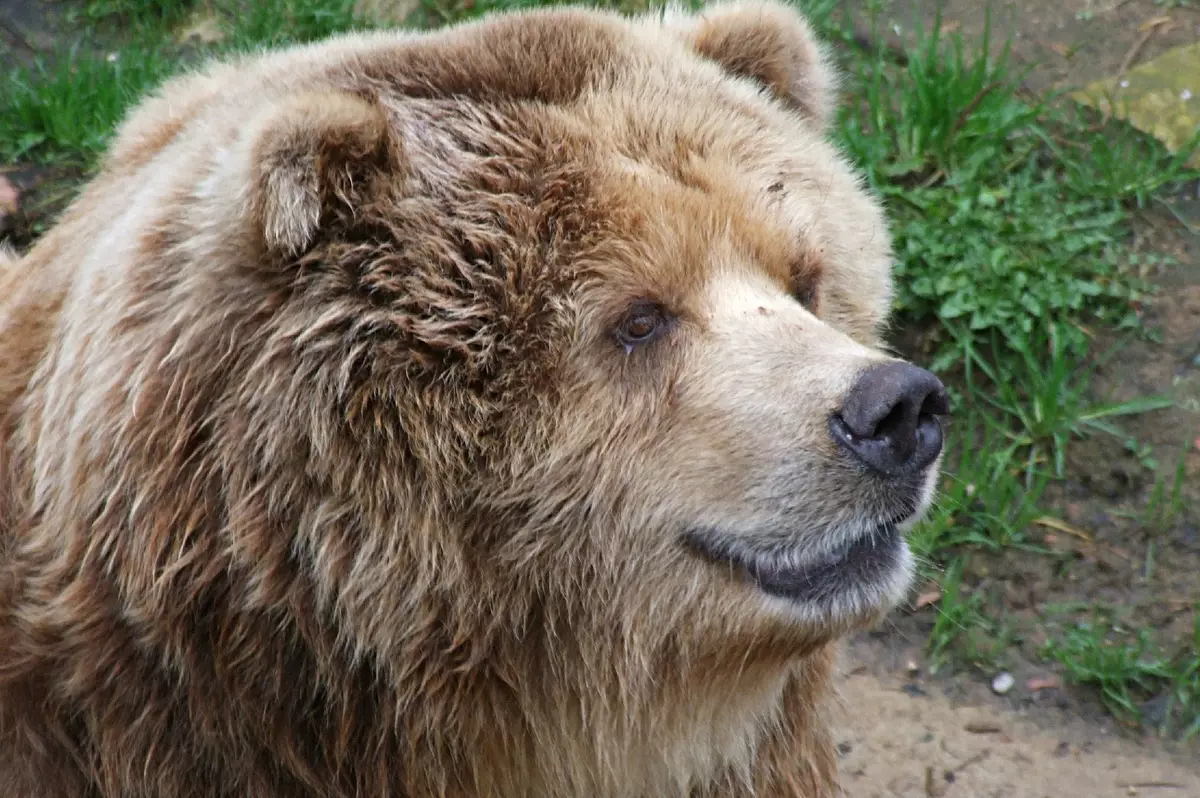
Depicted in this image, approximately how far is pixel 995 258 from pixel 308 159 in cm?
316

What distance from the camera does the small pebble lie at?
467cm

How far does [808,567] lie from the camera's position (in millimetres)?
2871

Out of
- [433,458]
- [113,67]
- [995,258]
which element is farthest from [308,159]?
[113,67]

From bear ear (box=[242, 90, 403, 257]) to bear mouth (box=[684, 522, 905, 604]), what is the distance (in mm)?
958

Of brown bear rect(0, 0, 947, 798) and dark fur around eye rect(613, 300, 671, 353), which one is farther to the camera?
dark fur around eye rect(613, 300, 671, 353)

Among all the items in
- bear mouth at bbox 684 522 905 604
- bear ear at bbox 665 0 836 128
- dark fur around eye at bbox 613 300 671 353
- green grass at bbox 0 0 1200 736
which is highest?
bear ear at bbox 665 0 836 128

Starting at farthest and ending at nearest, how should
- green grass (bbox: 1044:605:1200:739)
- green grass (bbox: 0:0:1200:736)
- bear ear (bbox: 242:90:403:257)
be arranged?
green grass (bbox: 0:0:1200:736) → green grass (bbox: 1044:605:1200:739) → bear ear (bbox: 242:90:403:257)

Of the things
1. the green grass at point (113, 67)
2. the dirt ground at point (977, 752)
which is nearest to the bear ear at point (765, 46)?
the dirt ground at point (977, 752)

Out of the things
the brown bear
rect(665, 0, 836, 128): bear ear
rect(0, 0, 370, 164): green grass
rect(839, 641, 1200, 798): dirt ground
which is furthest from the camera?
rect(0, 0, 370, 164): green grass

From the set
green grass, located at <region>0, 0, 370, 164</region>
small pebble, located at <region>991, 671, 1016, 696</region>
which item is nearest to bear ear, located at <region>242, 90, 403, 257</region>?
small pebble, located at <region>991, 671, 1016, 696</region>

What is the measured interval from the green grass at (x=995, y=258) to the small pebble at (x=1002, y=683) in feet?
0.20

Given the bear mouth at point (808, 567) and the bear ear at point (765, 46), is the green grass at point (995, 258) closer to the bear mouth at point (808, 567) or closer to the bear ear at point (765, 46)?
the bear ear at point (765, 46)

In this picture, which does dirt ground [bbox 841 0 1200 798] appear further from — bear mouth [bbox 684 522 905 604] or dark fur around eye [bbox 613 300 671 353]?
dark fur around eye [bbox 613 300 671 353]

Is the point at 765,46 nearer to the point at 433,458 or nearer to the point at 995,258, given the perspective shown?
the point at 433,458
